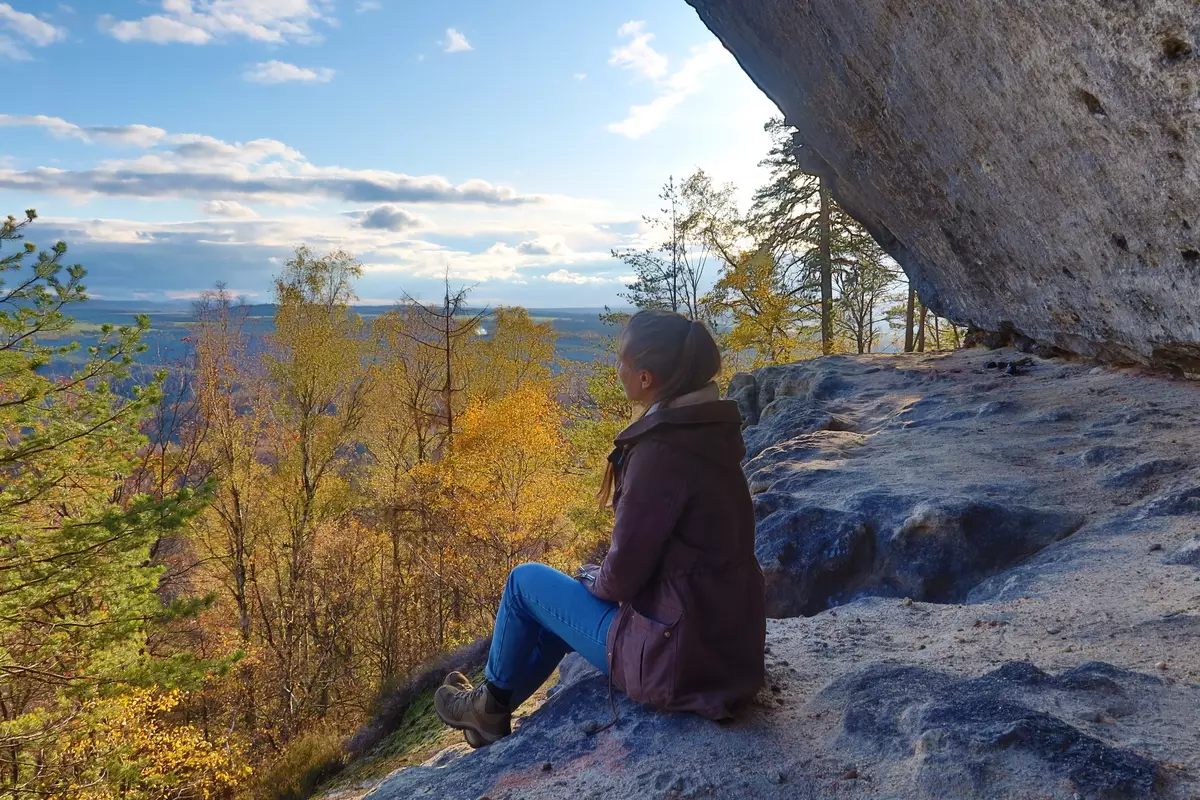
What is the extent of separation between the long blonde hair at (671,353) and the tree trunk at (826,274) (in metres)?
17.0

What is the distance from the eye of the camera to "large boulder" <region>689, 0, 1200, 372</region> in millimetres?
4109

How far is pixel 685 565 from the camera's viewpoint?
2.13 metres

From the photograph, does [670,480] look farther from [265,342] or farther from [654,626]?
[265,342]

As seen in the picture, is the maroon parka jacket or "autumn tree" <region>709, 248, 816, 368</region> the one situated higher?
"autumn tree" <region>709, 248, 816, 368</region>

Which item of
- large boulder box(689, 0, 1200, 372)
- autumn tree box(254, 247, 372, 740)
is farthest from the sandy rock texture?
autumn tree box(254, 247, 372, 740)

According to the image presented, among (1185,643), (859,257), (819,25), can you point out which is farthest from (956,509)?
(859,257)

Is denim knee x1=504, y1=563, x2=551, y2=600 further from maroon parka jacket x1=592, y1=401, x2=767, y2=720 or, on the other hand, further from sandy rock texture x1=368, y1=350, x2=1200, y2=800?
sandy rock texture x1=368, y1=350, x2=1200, y2=800

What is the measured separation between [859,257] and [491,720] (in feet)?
60.3

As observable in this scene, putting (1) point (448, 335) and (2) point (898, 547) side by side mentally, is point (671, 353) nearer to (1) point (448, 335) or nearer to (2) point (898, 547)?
(2) point (898, 547)

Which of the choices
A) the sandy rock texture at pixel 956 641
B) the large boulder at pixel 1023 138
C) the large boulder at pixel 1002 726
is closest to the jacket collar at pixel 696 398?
the sandy rock texture at pixel 956 641

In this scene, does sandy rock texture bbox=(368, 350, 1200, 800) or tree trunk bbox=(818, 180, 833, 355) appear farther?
tree trunk bbox=(818, 180, 833, 355)

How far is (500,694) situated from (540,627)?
1.05ft

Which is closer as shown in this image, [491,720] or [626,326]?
[626,326]

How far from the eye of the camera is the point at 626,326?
2248mm
